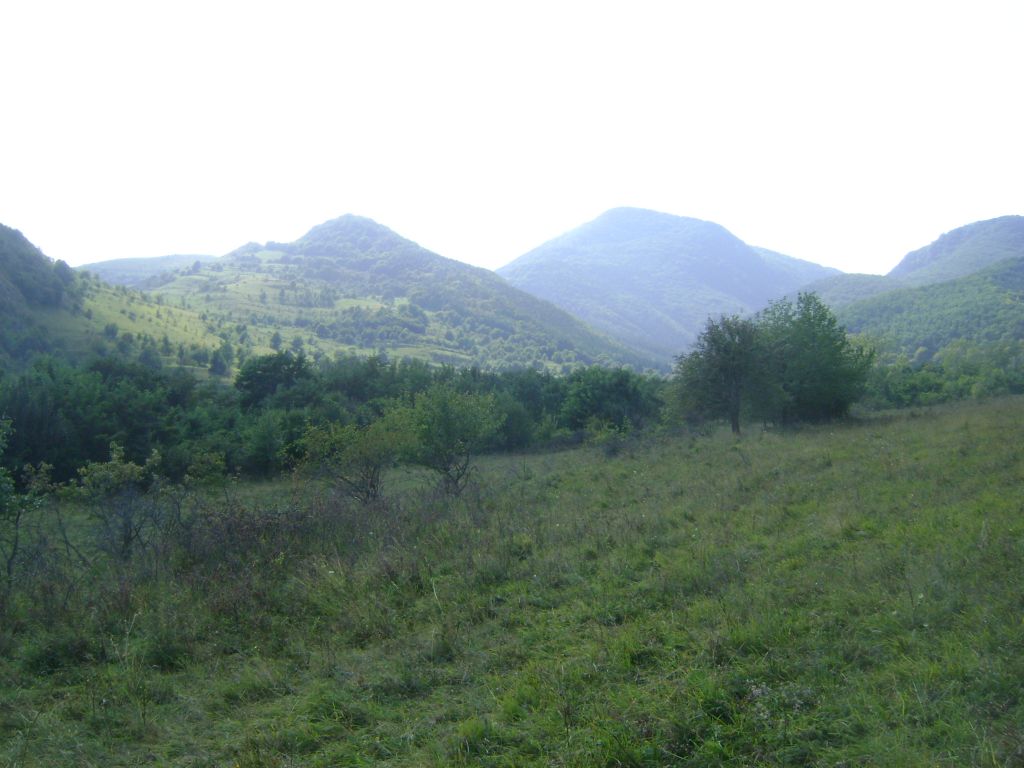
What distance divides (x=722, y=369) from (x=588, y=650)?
2639 centimetres

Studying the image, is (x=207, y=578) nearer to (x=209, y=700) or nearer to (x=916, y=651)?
(x=209, y=700)

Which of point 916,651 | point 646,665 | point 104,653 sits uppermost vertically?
point 916,651

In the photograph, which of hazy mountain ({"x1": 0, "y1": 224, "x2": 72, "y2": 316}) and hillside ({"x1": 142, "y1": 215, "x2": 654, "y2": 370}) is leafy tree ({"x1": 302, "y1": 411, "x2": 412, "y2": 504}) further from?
hillside ({"x1": 142, "y1": 215, "x2": 654, "y2": 370})

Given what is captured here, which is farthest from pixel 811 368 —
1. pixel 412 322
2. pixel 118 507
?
pixel 412 322

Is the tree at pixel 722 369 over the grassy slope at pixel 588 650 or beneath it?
over

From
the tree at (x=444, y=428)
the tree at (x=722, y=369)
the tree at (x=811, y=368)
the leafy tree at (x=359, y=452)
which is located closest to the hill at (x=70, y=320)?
the leafy tree at (x=359, y=452)

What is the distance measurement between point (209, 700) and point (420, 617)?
210 cm

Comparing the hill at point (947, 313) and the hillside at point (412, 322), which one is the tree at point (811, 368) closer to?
the hill at point (947, 313)

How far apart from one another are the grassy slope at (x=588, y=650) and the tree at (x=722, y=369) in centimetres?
2038

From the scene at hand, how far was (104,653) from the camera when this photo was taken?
590 cm

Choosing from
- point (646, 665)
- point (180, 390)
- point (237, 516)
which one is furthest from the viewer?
point (180, 390)

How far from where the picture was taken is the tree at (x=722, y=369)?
2908 centimetres

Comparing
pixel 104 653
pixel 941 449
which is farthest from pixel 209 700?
pixel 941 449

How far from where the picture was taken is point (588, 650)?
16.7ft
